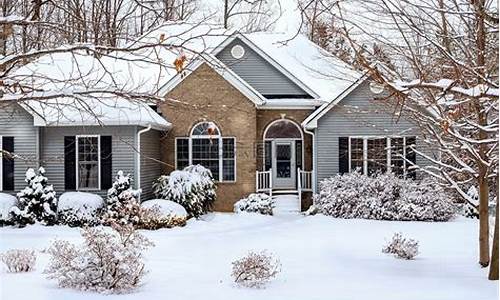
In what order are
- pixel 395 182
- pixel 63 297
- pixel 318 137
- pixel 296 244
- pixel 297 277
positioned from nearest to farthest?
pixel 63 297 < pixel 297 277 < pixel 296 244 < pixel 395 182 < pixel 318 137

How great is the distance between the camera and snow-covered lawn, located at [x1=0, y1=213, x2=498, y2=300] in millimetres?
8945

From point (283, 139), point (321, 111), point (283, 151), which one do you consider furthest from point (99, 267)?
point (283, 151)

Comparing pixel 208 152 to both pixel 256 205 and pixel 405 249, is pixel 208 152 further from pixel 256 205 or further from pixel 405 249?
pixel 405 249

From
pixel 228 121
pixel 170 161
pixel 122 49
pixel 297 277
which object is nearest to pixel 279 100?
pixel 228 121

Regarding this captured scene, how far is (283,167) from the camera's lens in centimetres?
2364

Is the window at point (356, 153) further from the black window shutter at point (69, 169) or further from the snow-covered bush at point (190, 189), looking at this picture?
the black window shutter at point (69, 169)

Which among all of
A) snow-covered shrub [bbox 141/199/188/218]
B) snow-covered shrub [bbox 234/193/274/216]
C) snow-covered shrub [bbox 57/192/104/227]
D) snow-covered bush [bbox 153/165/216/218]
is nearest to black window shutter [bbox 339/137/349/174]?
snow-covered shrub [bbox 234/193/274/216]

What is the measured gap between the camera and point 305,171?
22.6 metres

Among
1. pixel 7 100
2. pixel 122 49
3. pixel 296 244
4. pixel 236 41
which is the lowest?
pixel 296 244

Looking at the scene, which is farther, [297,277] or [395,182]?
[395,182]

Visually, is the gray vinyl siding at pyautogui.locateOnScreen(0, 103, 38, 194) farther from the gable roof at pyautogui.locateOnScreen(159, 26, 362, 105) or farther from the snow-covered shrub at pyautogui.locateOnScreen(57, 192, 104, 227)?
the gable roof at pyautogui.locateOnScreen(159, 26, 362, 105)

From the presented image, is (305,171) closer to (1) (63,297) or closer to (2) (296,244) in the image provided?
(2) (296,244)

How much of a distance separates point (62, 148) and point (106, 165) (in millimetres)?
1545

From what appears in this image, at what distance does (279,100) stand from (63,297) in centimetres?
1474
